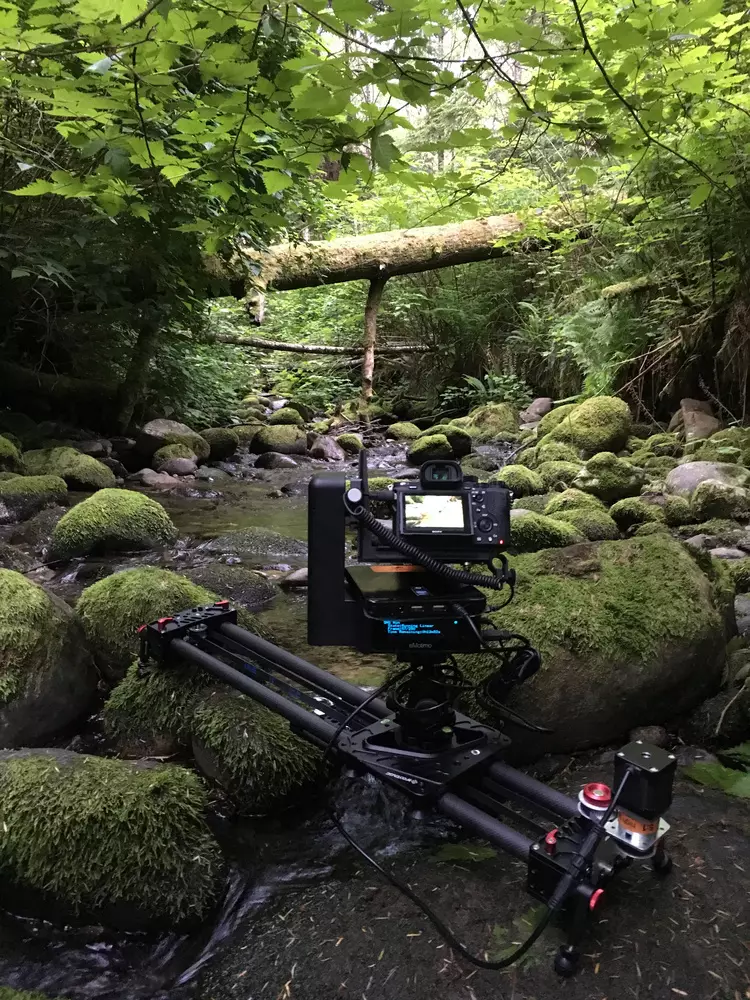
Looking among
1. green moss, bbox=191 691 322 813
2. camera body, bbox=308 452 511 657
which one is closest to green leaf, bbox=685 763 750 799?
camera body, bbox=308 452 511 657

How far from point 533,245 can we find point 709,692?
Result: 10.8 m

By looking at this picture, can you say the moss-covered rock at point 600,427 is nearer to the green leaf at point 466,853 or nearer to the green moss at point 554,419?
the green moss at point 554,419

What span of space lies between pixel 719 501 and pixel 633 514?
0.77 m

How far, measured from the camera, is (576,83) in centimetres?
241

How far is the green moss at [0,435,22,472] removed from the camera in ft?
23.4

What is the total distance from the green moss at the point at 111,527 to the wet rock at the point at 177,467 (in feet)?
10.6

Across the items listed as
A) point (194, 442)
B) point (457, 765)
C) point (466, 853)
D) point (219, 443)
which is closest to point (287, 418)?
point (219, 443)

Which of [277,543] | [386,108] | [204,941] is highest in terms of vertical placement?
[386,108]

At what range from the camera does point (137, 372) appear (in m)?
8.82

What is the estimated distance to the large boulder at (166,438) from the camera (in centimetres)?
939

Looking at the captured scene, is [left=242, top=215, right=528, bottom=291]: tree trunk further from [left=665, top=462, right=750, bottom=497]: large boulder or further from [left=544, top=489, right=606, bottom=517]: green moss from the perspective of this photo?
[left=544, top=489, right=606, bottom=517]: green moss

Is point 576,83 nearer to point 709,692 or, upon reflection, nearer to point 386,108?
point 386,108

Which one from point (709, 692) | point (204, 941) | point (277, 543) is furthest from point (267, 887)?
point (277, 543)

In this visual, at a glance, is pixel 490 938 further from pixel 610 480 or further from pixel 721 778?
pixel 610 480
